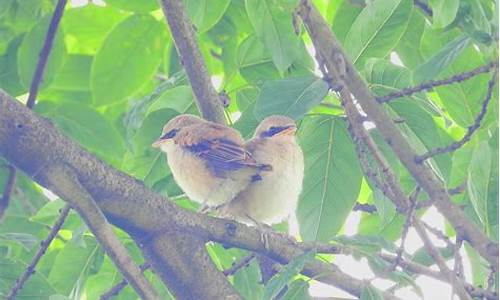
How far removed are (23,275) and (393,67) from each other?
1.98 m

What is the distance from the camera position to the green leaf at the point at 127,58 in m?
6.25

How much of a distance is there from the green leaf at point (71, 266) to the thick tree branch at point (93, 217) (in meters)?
1.11

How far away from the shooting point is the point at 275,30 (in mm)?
5152

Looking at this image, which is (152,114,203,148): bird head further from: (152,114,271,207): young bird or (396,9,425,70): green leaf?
(396,9,425,70): green leaf

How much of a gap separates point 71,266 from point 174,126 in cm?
100

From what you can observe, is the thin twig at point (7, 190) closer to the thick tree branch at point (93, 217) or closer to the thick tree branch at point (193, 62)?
the thick tree branch at point (193, 62)

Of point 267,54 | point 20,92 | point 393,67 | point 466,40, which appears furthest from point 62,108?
point 466,40

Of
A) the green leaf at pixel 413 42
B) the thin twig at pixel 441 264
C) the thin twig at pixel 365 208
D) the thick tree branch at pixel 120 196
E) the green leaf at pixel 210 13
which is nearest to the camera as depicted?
the thin twig at pixel 441 264

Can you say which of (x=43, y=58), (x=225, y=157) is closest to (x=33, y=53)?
(x=43, y=58)

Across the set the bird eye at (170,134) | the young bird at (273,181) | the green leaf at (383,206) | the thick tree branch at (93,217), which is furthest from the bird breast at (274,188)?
the thick tree branch at (93,217)

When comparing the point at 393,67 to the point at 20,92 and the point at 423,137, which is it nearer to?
the point at 423,137

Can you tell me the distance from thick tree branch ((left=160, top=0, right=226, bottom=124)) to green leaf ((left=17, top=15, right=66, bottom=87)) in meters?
1.01

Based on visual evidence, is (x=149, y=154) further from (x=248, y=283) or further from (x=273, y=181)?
(x=248, y=283)

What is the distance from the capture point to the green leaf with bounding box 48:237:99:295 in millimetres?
5254
